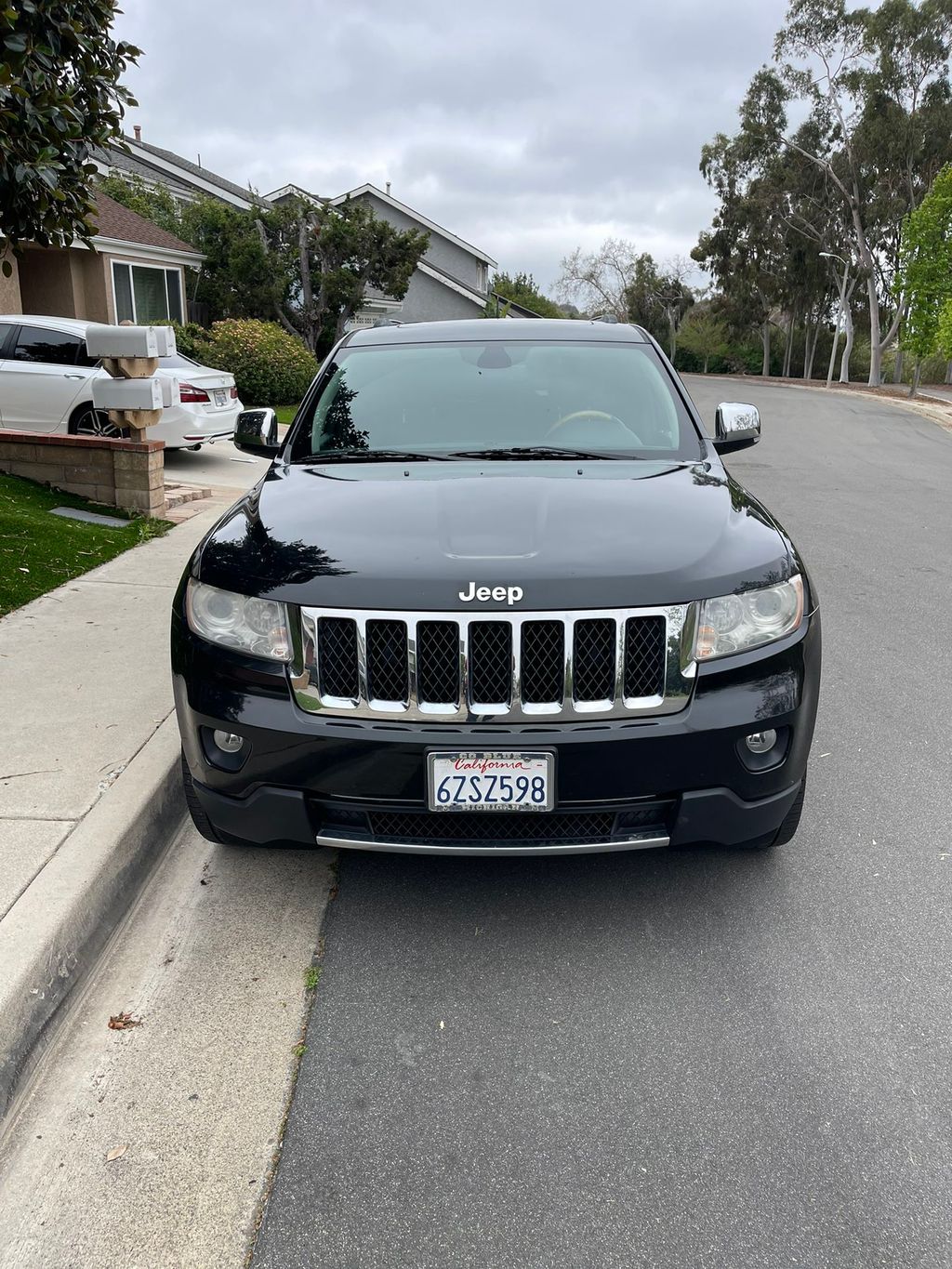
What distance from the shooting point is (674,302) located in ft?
248

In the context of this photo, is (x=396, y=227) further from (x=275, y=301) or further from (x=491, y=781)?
(x=491, y=781)

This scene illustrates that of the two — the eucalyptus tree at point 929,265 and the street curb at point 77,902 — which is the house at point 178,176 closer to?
the eucalyptus tree at point 929,265

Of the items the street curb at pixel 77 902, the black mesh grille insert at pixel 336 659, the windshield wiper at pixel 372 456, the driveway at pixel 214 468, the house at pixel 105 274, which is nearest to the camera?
the street curb at pixel 77 902

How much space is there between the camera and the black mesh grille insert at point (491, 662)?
9.25ft

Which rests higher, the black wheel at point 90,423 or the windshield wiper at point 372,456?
the windshield wiper at point 372,456

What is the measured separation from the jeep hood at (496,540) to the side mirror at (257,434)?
0.95 m

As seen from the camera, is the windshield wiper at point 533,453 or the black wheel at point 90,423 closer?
the windshield wiper at point 533,453

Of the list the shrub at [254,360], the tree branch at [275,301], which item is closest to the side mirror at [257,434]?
the shrub at [254,360]

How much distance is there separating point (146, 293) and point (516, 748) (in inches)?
983

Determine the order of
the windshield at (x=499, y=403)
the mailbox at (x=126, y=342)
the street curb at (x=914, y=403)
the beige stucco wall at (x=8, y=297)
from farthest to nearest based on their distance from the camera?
the street curb at (x=914, y=403)
the beige stucco wall at (x=8, y=297)
the mailbox at (x=126, y=342)
the windshield at (x=499, y=403)

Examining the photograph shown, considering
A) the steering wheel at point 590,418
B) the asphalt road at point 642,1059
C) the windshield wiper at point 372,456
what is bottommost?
the asphalt road at point 642,1059

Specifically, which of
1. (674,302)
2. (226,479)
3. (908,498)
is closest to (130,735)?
(226,479)

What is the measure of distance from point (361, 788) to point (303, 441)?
189cm

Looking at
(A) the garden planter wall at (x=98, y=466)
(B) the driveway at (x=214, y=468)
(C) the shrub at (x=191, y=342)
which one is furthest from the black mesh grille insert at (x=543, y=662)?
(C) the shrub at (x=191, y=342)
